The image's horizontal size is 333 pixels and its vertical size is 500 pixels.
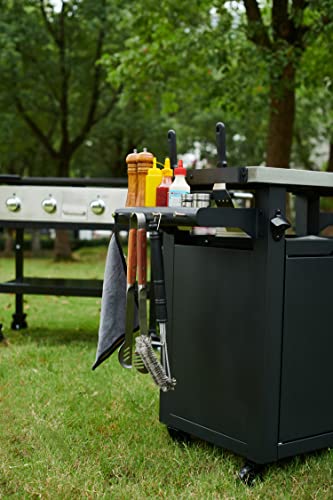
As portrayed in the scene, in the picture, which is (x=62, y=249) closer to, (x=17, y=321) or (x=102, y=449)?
(x=17, y=321)

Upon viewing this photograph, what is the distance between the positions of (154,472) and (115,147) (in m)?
18.6

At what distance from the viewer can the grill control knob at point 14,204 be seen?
16.2 ft

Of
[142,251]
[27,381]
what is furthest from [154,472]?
[27,381]

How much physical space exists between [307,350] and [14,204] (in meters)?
2.91

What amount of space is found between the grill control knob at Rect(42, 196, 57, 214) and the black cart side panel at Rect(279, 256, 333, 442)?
2659mm

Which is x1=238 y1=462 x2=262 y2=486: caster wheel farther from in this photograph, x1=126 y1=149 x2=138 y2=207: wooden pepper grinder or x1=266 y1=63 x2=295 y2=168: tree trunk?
x1=266 y1=63 x2=295 y2=168: tree trunk

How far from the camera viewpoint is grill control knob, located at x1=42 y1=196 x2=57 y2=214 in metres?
4.89

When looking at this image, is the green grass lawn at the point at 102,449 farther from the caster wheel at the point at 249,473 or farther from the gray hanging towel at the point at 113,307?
the gray hanging towel at the point at 113,307

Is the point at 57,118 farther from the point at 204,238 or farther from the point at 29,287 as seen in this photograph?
the point at 204,238

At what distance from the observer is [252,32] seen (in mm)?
8508

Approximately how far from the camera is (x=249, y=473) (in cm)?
262

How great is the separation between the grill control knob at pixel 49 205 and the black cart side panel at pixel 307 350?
2659mm

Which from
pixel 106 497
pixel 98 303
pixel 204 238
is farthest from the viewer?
pixel 98 303

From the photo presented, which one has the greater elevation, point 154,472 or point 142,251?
point 142,251
